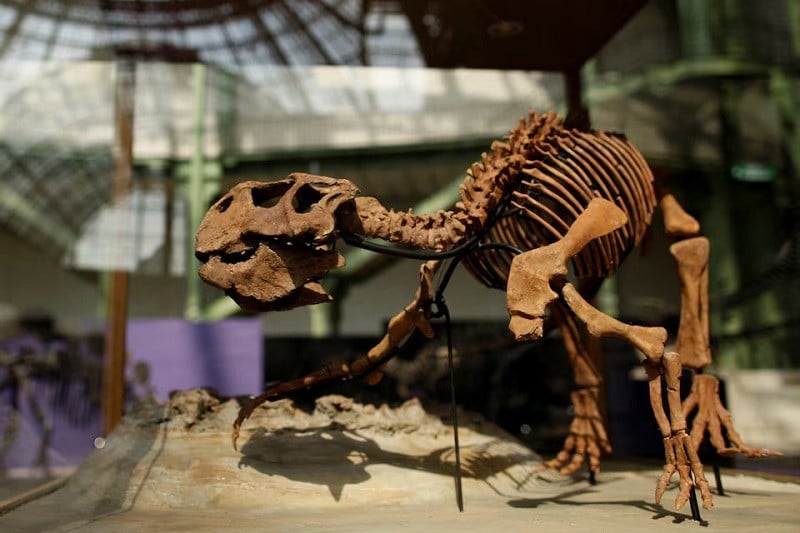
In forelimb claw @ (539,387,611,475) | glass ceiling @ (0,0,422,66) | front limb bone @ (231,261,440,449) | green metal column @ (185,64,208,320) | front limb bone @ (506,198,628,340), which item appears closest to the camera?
front limb bone @ (506,198,628,340)

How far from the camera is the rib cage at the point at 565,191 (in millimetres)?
4059

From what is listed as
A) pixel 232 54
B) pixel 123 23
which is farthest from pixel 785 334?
pixel 123 23

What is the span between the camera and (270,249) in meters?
3.16

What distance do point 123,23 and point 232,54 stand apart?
1019mm

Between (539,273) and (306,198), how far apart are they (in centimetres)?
129

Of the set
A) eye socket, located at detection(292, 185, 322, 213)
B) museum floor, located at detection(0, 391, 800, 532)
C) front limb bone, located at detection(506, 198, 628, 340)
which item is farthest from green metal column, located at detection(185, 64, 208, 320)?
front limb bone, located at detection(506, 198, 628, 340)

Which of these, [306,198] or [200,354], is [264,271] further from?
[200,354]

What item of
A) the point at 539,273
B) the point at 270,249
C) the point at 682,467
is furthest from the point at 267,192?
the point at 682,467

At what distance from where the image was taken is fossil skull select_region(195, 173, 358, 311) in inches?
124

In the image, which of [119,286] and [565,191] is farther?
[119,286]

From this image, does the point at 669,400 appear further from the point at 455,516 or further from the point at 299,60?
the point at 299,60

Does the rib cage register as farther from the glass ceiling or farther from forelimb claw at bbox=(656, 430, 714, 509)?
the glass ceiling

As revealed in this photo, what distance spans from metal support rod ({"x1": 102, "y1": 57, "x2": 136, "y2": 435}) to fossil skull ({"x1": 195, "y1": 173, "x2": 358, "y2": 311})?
3465 millimetres

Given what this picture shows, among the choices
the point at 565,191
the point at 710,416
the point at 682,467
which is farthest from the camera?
the point at 710,416
